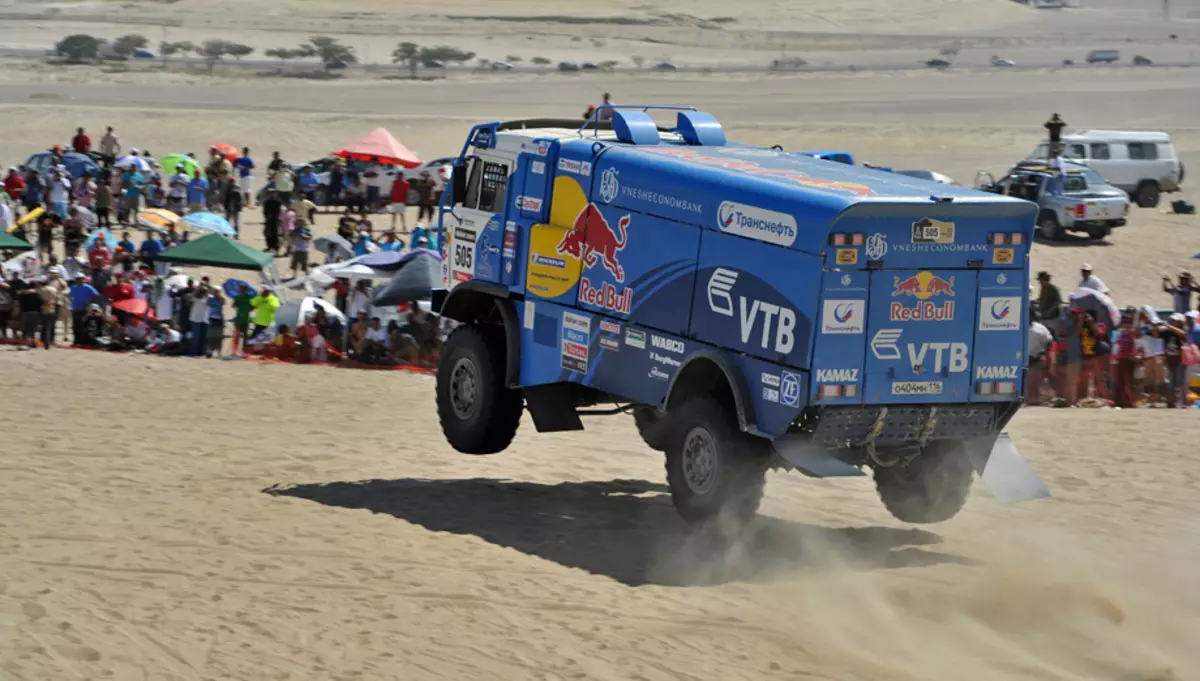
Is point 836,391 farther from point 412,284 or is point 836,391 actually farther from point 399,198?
point 399,198

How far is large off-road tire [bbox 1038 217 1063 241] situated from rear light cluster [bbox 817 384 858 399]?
25.3 meters

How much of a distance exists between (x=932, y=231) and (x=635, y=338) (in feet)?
8.81

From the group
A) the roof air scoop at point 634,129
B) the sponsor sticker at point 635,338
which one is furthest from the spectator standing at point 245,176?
the sponsor sticker at point 635,338

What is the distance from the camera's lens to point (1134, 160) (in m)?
42.3

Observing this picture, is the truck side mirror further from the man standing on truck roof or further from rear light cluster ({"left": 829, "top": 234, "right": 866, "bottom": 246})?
the man standing on truck roof

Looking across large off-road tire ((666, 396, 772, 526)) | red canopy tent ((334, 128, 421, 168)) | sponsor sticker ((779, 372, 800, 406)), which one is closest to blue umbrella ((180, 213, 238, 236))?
red canopy tent ((334, 128, 421, 168))

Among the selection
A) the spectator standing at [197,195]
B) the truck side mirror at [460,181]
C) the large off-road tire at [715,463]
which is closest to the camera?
the large off-road tire at [715,463]

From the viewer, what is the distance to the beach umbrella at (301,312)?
2438 centimetres

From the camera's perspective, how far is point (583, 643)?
10.2 m

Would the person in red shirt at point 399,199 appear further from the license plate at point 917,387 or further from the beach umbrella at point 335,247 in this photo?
the license plate at point 917,387

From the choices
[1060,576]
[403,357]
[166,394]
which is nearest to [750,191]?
[1060,576]

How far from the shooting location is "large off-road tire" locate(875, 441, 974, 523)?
43.1 feet

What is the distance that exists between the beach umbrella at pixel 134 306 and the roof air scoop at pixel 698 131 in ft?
41.9

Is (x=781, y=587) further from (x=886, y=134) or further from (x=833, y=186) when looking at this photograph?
(x=886, y=134)
